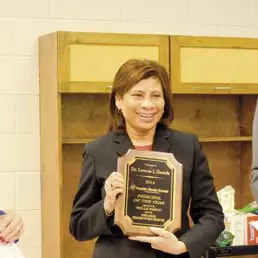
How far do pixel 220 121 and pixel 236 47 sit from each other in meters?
0.52

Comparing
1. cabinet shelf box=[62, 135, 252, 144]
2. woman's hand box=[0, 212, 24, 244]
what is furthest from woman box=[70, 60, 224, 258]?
cabinet shelf box=[62, 135, 252, 144]

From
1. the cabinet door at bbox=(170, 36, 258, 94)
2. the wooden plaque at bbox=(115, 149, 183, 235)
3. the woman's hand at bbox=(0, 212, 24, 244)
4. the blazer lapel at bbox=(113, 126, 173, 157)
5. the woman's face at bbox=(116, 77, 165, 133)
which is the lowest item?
the woman's hand at bbox=(0, 212, 24, 244)

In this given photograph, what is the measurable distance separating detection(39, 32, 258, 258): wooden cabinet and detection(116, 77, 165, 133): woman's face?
112 cm

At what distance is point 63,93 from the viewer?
9.62 feet

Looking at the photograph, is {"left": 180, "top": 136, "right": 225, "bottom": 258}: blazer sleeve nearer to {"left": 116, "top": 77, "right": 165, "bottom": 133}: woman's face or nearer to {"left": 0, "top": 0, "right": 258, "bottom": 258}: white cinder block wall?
{"left": 116, "top": 77, "right": 165, "bottom": 133}: woman's face

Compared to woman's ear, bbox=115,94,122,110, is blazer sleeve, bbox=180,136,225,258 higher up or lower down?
lower down

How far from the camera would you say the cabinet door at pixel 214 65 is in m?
3.04

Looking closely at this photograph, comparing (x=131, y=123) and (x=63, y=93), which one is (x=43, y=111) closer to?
(x=63, y=93)

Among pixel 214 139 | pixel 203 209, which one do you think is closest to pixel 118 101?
pixel 203 209

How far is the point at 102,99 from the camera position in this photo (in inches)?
126

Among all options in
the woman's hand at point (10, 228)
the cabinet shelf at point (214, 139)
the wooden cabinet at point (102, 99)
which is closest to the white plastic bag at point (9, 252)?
the woman's hand at point (10, 228)

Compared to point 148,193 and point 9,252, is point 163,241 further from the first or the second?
point 9,252

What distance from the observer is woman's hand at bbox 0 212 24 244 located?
164 centimetres

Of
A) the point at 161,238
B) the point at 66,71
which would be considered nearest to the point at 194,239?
the point at 161,238
